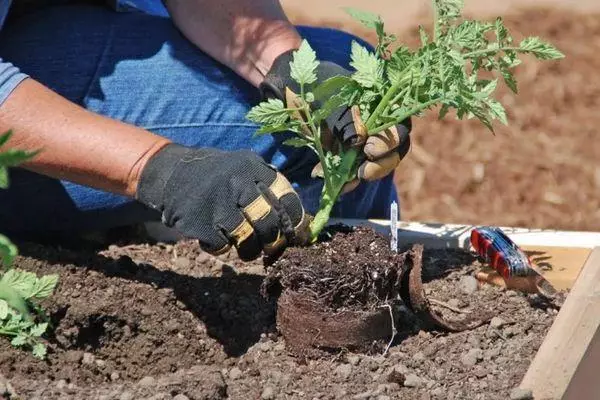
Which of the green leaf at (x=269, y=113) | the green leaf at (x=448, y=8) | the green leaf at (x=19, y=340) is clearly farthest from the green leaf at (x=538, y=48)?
the green leaf at (x=19, y=340)

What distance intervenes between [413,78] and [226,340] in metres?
0.70

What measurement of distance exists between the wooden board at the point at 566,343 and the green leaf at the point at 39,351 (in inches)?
36.3

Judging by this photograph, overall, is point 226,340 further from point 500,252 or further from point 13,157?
point 13,157

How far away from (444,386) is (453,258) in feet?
2.16

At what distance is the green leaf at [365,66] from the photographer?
220 centimetres

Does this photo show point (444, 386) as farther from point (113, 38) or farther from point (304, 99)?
point (113, 38)

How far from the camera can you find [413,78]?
2.20 m

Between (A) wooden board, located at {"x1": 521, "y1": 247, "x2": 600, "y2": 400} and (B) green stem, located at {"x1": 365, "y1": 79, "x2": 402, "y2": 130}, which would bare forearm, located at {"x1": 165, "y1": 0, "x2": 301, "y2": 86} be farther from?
(A) wooden board, located at {"x1": 521, "y1": 247, "x2": 600, "y2": 400}

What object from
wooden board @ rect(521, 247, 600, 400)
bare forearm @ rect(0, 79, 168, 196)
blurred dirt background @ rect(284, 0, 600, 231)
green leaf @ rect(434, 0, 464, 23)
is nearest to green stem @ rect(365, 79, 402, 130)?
green leaf @ rect(434, 0, 464, 23)

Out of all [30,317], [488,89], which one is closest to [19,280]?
[30,317]

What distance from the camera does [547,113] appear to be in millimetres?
4613

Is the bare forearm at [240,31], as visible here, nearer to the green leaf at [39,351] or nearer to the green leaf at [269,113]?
the green leaf at [269,113]

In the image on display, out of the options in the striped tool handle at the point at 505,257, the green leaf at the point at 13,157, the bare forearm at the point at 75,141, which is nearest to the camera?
the green leaf at the point at 13,157

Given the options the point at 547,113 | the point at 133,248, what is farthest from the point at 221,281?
the point at 547,113
